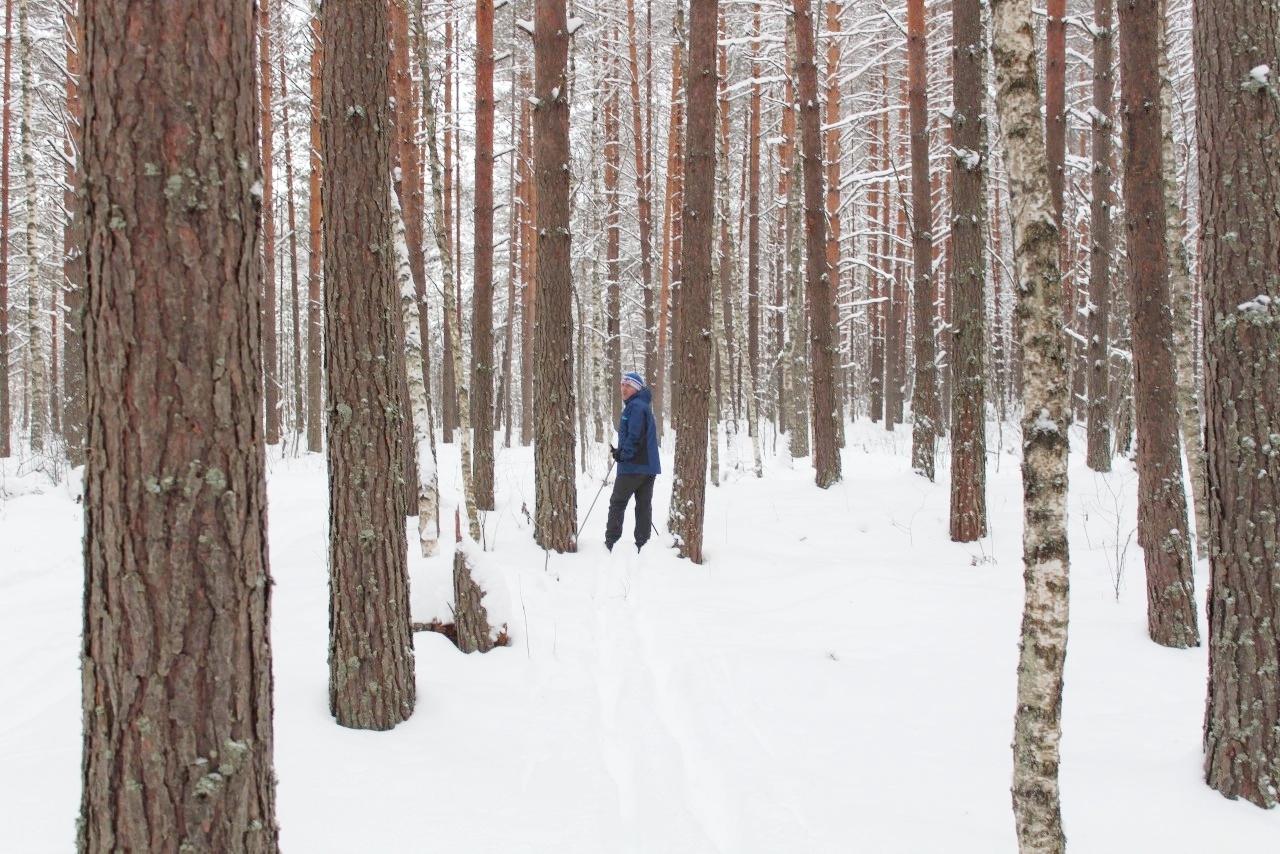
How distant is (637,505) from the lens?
8.46m

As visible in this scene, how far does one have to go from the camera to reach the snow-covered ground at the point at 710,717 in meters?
3.02

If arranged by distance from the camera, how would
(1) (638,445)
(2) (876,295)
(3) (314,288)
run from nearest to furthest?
(1) (638,445) < (3) (314,288) < (2) (876,295)

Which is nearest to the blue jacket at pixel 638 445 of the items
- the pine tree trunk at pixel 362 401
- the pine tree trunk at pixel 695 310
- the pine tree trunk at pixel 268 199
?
the pine tree trunk at pixel 695 310

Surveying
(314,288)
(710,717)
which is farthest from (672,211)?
(710,717)

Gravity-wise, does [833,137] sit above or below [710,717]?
above

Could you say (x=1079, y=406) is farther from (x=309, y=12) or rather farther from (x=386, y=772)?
(x=386, y=772)

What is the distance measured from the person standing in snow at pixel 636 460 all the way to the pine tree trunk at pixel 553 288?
54 centimetres

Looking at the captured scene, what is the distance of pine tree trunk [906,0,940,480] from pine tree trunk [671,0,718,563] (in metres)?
4.50

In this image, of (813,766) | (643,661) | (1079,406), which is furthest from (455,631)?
(1079,406)

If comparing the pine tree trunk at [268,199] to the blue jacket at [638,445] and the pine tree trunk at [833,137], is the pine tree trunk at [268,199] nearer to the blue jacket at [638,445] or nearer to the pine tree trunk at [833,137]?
the blue jacket at [638,445]

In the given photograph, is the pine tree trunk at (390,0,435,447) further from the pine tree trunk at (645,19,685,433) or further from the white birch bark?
the pine tree trunk at (645,19,685,433)

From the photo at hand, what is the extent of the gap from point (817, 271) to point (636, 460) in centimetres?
453

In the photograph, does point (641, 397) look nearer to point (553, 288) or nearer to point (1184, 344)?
point (553, 288)

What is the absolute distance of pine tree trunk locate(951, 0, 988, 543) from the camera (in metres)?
7.97
